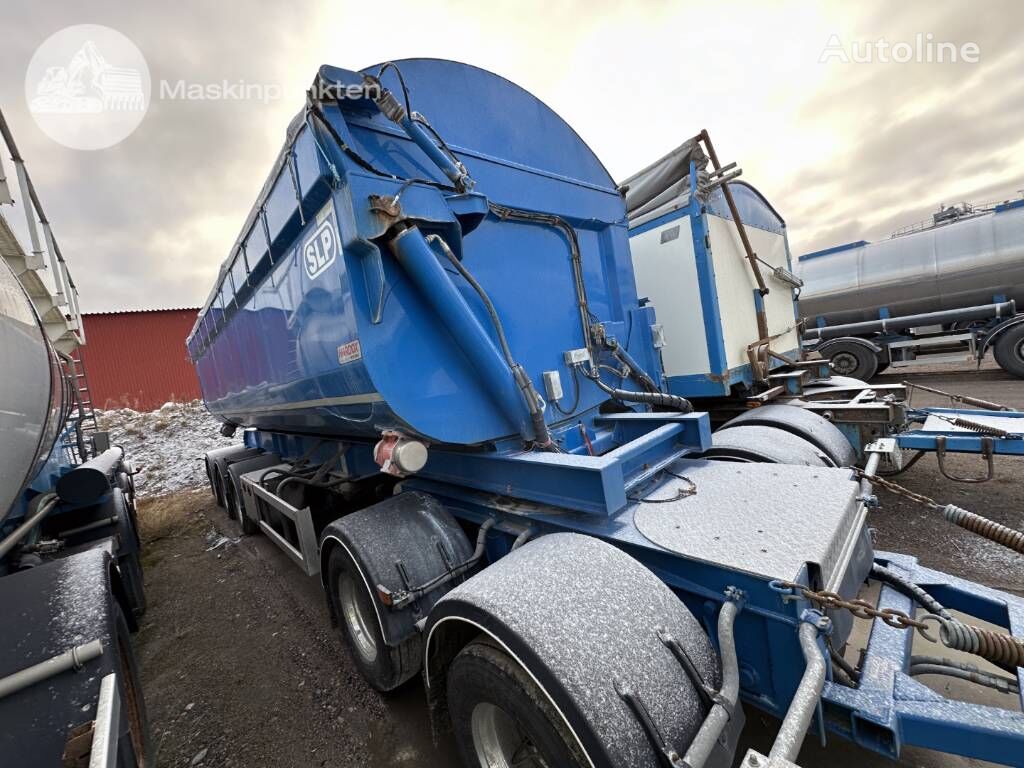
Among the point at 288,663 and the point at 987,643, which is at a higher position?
the point at 987,643

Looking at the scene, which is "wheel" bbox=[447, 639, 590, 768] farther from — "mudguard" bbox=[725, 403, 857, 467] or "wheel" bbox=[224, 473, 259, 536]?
"wheel" bbox=[224, 473, 259, 536]

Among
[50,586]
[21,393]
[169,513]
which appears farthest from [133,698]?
[169,513]

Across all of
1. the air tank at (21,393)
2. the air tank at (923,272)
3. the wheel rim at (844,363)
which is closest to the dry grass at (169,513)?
the air tank at (21,393)

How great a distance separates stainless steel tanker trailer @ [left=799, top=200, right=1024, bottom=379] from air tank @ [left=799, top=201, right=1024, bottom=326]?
0.02 m

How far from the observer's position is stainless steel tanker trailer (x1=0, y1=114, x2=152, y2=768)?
57.4 inches

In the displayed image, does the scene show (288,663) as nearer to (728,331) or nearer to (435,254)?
(435,254)

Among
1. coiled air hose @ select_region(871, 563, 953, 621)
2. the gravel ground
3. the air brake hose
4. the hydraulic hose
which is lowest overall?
the gravel ground

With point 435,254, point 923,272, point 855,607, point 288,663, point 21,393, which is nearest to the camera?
point 855,607

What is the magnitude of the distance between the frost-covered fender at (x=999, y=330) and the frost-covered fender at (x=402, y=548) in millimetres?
12670

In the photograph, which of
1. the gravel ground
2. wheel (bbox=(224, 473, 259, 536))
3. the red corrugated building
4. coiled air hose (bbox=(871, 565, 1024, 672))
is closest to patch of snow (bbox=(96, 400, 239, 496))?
the red corrugated building

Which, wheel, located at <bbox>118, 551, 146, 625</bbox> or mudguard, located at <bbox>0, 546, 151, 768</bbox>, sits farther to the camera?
wheel, located at <bbox>118, 551, 146, 625</bbox>

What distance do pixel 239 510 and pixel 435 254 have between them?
5.85 meters

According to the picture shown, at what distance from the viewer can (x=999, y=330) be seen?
948cm

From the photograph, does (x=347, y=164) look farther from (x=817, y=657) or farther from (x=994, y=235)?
(x=994, y=235)
